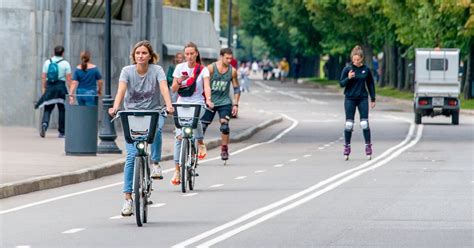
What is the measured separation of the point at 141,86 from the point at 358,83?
34.7ft

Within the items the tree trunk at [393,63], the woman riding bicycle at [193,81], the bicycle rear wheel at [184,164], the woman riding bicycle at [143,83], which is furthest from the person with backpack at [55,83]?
the tree trunk at [393,63]

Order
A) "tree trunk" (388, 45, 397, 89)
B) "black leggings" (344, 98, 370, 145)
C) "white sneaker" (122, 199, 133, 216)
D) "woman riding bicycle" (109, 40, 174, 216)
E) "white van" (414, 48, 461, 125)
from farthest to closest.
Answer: "tree trunk" (388, 45, 397, 89) → "white van" (414, 48, 461, 125) → "black leggings" (344, 98, 370, 145) → "woman riding bicycle" (109, 40, 174, 216) → "white sneaker" (122, 199, 133, 216)

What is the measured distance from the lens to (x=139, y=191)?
47.9ft

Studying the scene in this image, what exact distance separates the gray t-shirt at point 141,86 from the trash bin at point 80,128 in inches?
344

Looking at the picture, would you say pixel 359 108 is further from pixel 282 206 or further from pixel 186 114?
pixel 282 206

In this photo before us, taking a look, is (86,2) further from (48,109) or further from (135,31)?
(48,109)

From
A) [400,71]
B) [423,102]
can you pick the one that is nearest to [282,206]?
[423,102]

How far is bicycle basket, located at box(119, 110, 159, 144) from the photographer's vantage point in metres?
15.1

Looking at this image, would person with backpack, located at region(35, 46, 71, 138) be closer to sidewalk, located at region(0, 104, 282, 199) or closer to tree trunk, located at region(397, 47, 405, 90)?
sidewalk, located at region(0, 104, 282, 199)

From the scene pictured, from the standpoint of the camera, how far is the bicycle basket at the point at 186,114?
766 inches

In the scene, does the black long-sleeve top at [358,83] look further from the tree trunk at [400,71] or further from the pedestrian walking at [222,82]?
the tree trunk at [400,71]

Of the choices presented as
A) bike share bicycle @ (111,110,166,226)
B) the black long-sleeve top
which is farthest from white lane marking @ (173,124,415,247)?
the black long-sleeve top

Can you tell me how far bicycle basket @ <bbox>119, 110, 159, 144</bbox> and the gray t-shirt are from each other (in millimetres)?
510

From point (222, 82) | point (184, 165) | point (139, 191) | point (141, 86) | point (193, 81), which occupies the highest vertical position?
point (141, 86)
